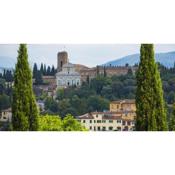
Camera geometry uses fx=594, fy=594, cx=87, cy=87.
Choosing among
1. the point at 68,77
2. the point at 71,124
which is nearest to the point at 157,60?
the point at 68,77

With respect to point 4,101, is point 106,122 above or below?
below

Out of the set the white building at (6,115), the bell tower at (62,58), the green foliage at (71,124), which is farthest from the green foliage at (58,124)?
the bell tower at (62,58)

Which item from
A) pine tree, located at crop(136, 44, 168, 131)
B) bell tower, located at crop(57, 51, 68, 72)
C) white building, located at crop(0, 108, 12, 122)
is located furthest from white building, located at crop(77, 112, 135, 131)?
white building, located at crop(0, 108, 12, 122)

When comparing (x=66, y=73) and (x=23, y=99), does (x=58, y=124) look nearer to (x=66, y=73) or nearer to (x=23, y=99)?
(x=23, y=99)

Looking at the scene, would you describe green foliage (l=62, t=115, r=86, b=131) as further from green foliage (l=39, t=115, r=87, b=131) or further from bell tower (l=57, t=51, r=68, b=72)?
bell tower (l=57, t=51, r=68, b=72)
